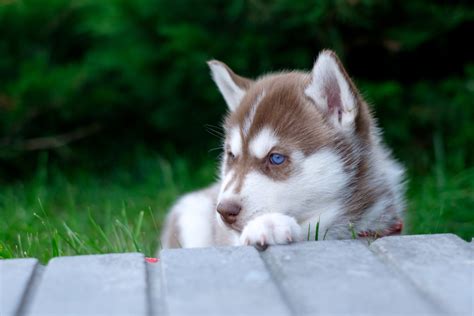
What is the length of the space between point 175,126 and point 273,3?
1.78m

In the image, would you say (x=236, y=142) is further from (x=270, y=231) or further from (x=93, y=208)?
(x=93, y=208)

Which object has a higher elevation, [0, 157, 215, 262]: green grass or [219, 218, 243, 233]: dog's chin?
[219, 218, 243, 233]: dog's chin

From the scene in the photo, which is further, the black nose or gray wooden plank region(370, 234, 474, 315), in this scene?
the black nose

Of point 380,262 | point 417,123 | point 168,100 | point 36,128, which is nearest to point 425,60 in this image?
point 417,123

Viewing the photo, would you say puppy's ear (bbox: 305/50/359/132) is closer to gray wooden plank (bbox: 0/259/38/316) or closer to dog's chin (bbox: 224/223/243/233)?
dog's chin (bbox: 224/223/243/233)

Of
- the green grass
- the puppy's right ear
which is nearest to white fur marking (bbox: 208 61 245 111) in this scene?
the puppy's right ear

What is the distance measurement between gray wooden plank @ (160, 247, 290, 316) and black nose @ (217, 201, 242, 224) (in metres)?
0.54

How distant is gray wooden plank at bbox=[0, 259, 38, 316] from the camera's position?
7.61 ft

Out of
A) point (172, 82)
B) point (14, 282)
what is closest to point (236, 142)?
point (14, 282)

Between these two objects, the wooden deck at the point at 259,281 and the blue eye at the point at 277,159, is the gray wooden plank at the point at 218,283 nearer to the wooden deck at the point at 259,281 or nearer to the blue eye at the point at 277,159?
the wooden deck at the point at 259,281

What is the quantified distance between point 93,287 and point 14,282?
0.30 meters

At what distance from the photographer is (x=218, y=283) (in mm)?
2443

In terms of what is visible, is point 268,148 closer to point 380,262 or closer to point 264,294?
point 380,262

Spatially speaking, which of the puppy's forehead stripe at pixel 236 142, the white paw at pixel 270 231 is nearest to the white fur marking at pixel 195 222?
the puppy's forehead stripe at pixel 236 142
